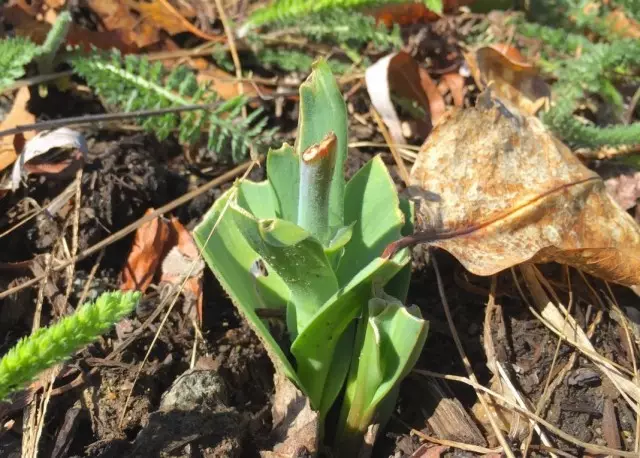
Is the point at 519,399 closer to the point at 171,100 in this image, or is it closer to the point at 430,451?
the point at 430,451

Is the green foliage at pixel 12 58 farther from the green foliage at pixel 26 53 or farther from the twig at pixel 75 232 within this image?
the twig at pixel 75 232

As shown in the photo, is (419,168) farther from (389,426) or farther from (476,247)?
(389,426)

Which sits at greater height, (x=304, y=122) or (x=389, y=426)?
(x=304, y=122)

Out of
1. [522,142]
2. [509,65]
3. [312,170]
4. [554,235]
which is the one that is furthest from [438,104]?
[312,170]

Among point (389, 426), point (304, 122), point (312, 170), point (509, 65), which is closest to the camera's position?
point (312, 170)

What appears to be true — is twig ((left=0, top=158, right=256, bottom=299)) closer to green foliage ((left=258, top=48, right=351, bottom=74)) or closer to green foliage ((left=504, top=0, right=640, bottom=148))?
green foliage ((left=258, top=48, right=351, bottom=74))
